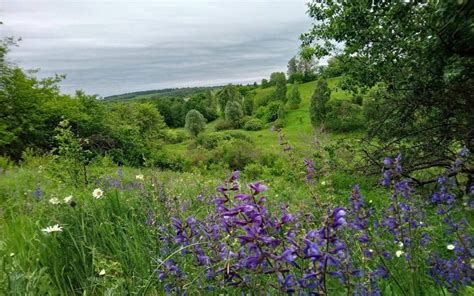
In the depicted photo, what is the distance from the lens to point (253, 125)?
57938 mm

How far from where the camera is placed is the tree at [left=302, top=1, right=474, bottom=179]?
4946 mm

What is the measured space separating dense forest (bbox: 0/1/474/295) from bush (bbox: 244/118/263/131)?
4469 cm

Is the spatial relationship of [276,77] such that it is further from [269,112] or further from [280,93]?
[269,112]

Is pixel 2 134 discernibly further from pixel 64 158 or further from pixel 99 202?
pixel 99 202

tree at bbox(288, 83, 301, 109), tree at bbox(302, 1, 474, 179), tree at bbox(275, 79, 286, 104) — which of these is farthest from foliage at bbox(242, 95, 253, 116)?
tree at bbox(302, 1, 474, 179)

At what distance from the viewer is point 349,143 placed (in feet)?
25.4

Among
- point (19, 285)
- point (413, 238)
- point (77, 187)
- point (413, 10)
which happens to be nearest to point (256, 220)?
point (413, 238)

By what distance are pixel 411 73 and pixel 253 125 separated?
51.9m

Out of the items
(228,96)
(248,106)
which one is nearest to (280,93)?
(248,106)

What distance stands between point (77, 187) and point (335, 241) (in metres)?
4.89

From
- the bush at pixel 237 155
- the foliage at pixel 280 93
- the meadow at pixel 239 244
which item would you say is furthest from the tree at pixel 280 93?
the meadow at pixel 239 244

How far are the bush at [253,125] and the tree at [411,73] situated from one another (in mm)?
49737

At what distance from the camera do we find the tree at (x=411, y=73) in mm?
4946

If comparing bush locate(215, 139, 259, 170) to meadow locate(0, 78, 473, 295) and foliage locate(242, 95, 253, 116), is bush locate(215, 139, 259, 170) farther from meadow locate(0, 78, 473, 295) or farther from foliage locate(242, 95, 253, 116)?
foliage locate(242, 95, 253, 116)
